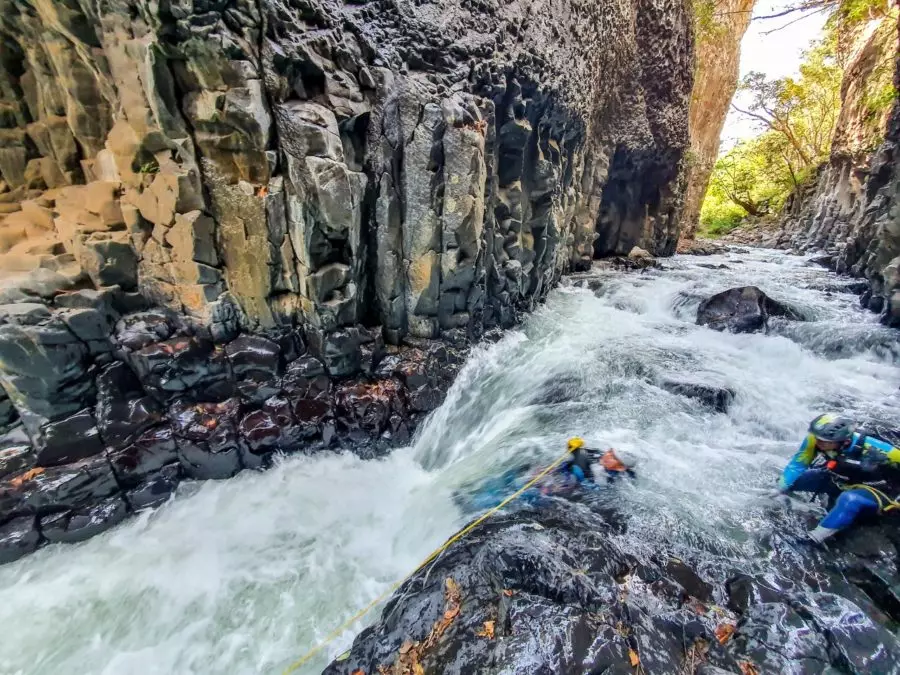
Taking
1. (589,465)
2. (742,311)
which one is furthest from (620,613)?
(742,311)

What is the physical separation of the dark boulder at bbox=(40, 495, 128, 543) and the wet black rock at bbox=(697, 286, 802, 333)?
1085 cm

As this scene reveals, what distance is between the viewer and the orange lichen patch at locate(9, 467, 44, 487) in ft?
13.4

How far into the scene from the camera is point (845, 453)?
3.33m

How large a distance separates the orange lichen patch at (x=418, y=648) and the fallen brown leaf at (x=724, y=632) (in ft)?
5.82

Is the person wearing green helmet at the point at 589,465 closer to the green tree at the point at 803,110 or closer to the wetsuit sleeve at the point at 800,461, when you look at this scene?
the wetsuit sleeve at the point at 800,461

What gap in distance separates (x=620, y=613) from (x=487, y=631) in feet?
3.04

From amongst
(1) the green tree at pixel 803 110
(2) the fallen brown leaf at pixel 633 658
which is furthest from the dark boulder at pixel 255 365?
(1) the green tree at pixel 803 110

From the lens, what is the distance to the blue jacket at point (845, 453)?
3163 millimetres

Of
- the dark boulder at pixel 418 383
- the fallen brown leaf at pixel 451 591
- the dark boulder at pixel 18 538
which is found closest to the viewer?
the fallen brown leaf at pixel 451 591

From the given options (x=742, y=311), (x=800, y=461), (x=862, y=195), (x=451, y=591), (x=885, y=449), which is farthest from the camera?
(x=862, y=195)

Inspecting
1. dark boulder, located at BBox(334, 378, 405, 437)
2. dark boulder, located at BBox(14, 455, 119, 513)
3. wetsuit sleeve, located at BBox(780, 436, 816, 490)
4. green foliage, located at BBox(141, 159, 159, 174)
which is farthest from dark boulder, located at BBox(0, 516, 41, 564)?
wetsuit sleeve, located at BBox(780, 436, 816, 490)

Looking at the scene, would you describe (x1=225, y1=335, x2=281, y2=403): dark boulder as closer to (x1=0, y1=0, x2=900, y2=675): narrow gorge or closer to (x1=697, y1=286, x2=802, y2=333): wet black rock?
(x1=0, y1=0, x2=900, y2=675): narrow gorge

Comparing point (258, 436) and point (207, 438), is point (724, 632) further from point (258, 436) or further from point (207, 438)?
point (207, 438)

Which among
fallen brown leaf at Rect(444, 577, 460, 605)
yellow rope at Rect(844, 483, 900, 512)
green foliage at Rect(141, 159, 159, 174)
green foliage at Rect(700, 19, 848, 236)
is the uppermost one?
green foliage at Rect(700, 19, 848, 236)
